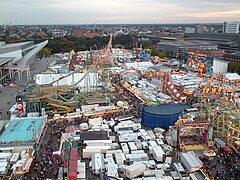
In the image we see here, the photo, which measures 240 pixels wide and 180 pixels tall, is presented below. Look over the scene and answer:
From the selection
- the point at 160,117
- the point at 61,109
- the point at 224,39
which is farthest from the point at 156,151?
the point at 224,39

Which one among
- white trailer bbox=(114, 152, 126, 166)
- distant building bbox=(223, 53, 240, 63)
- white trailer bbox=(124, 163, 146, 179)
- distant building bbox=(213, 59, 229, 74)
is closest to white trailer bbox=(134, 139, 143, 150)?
white trailer bbox=(114, 152, 126, 166)

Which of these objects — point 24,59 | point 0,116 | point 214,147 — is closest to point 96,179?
point 214,147

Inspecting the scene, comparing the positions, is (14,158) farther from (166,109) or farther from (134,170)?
(166,109)

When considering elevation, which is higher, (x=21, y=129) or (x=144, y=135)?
(x=21, y=129)

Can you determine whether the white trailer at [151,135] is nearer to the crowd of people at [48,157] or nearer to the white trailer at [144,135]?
the white trailer at [144,135]

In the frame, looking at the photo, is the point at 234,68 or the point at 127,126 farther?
the point at 234,68

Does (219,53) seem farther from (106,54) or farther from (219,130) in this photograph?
(219,130)

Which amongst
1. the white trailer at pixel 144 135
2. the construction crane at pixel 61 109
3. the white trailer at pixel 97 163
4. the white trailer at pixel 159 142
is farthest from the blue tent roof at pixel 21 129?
the white trailer at pixel 159 142
